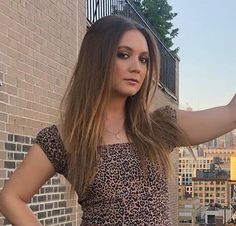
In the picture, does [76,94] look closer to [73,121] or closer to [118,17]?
[73,121]

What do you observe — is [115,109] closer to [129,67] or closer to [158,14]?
[129,67]

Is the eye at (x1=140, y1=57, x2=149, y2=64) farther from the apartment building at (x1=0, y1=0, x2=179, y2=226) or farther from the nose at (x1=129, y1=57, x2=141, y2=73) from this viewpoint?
the apartment building at (x1=0, y1=0, x2=179, y2=226)

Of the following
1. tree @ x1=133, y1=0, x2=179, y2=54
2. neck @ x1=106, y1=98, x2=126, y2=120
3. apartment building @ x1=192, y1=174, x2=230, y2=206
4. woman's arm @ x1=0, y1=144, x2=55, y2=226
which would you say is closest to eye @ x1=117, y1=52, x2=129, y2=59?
neck @ x1=106, y1=98, x2=126, y2=120

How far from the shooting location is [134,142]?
194 cm

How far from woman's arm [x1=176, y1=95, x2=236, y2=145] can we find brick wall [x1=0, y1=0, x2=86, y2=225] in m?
2.70

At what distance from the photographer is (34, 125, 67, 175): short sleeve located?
1925mm

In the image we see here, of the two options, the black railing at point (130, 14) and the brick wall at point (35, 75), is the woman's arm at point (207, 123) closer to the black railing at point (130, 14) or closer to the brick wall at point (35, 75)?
the brick wall at point (35, 75)

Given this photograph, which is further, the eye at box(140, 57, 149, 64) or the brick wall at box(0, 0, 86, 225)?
the brick wall at box(0, 0, 86, 225)

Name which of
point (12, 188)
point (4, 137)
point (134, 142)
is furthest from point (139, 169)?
point (4, 137)

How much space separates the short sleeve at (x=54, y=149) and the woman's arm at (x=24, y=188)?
0.6 inches

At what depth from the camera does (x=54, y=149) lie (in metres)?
1.93

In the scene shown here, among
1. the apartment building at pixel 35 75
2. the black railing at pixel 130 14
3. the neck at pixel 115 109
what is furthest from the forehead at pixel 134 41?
the black railing at pixel 130 14

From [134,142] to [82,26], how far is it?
524 centimetres

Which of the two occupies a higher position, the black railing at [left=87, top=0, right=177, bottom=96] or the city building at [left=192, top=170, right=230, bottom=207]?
the black railing at [left=87, top=0, right=177, bottom=96]
